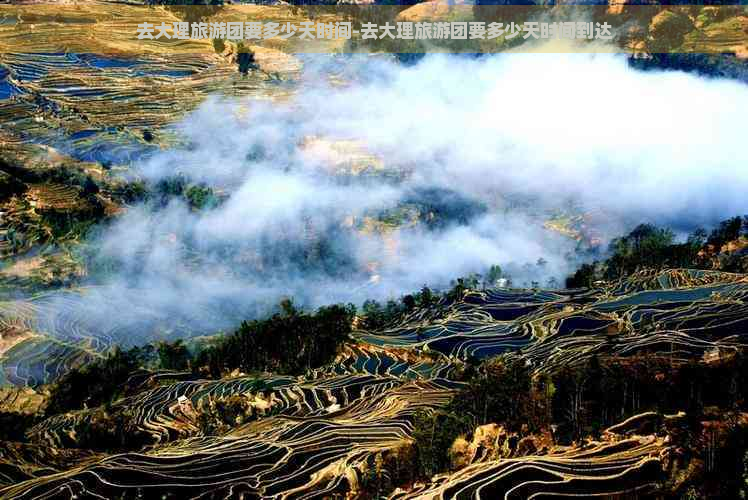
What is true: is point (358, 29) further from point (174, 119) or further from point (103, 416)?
point (103, 416)

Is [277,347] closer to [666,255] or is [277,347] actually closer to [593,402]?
[593,402]

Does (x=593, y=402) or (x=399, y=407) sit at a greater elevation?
(x=593, y=402)

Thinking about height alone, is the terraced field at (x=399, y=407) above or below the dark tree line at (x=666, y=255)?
below

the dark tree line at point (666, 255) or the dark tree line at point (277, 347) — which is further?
the dark tree line at point (666, 255)

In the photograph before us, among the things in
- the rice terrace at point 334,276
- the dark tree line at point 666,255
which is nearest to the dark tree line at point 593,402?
the rice terrace at point 334,276

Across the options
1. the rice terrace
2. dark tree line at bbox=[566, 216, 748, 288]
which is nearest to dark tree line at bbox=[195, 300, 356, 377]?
the rice terrace

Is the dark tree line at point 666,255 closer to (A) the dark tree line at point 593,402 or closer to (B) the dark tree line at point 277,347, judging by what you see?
(B) the dark tree line at point 277,347

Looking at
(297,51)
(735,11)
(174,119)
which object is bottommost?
(174,119)

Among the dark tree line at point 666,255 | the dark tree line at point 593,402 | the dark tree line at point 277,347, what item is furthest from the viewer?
the dark tree line at point 666,255

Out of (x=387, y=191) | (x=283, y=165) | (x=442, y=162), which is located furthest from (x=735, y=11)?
(x=283, y=165)

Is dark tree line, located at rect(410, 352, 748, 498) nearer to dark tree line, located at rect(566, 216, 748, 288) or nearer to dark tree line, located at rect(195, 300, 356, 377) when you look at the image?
dark tree line, located at rect(195, 300, 356, 377)

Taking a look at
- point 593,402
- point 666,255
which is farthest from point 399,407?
point 666,255
